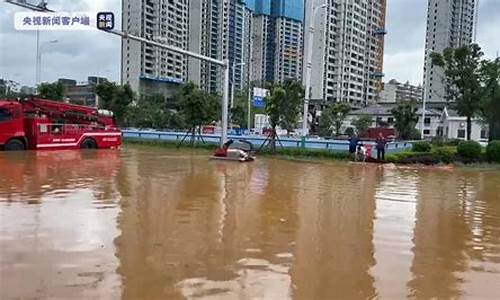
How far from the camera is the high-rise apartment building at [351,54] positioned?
59475 millimetres

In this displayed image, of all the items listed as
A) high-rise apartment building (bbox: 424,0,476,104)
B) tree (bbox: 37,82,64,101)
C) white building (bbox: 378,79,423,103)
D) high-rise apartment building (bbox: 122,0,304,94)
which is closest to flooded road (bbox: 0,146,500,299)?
tree (bbox: 37,82,64,101)

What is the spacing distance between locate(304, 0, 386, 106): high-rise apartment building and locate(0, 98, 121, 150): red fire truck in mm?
27263

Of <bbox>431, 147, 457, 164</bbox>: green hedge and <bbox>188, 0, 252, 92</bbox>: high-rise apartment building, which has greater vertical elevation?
<bbox>188, 0, 252, 92</bbox>: high-rise apartment building

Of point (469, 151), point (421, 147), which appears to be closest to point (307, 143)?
point (421, 147)

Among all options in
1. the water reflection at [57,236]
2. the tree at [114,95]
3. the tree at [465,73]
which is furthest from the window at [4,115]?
the tree at [465,73]

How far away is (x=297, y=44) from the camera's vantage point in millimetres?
65750

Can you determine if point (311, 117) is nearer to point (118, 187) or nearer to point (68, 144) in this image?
point (68, 144)

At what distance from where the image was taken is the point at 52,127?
24.8m

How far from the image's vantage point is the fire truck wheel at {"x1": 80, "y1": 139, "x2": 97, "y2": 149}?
87.3 ft

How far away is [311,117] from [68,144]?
33.1 meters

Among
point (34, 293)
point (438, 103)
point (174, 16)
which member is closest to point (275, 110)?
point (34, 293)

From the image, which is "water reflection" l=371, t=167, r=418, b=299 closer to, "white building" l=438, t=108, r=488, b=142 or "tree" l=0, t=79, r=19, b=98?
"white building" l=438, t=108, r=488, b=142

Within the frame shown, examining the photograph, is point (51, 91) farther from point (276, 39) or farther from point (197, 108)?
point (276, 39)

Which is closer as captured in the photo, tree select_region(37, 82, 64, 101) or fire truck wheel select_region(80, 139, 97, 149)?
fire truck wheel select_region(80, 139, 97, 149)
